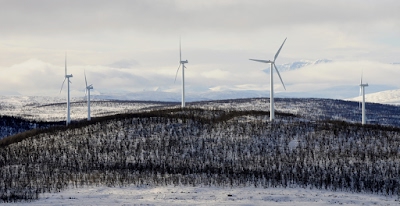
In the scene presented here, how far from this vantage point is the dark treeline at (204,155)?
134ft

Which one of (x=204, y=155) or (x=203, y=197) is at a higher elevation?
(x=204, y=155)

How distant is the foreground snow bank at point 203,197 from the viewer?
32.8 metres

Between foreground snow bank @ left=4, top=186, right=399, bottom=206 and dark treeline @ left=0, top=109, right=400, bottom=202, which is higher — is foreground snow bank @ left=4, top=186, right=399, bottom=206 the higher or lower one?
the lower one

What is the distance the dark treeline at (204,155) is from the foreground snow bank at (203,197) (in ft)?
5.52

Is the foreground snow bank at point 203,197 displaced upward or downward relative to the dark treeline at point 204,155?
downward

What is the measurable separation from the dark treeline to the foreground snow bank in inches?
66.3

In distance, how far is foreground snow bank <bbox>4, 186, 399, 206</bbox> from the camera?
3275cm

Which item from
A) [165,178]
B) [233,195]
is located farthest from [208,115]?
[233,195]

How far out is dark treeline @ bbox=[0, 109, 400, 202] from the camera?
40750mm

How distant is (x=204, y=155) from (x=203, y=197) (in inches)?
783

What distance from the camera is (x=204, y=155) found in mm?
54281

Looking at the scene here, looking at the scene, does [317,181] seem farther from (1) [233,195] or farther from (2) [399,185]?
(1) [233,195]

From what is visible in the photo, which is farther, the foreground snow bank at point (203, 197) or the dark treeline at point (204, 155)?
the dark treeline at point (204, 155)

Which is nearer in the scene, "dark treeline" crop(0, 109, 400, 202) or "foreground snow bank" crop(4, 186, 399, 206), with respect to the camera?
"foreground snow bank" crop(4, 186, 399, 206)
